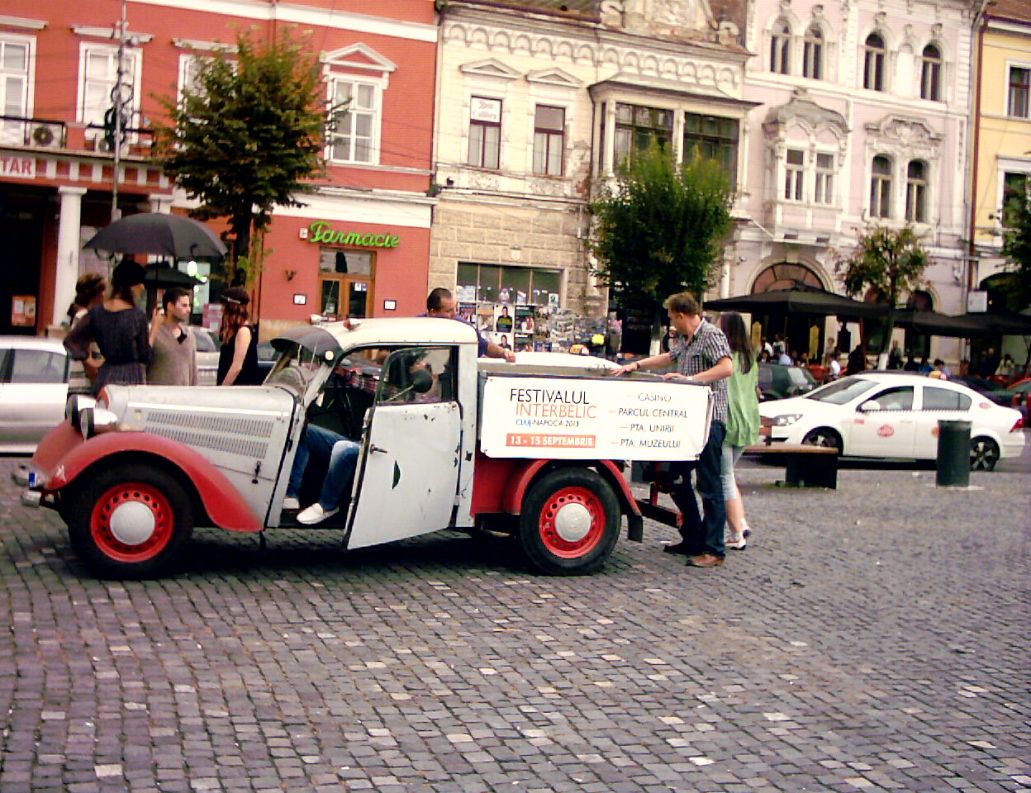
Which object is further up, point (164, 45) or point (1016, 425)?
point (164, 45)

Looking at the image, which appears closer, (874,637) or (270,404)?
(874,637)

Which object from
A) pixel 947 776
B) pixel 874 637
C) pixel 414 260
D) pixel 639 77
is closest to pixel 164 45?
pixel 414 260

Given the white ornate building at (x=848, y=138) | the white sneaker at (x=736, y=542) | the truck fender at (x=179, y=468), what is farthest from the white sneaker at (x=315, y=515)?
the white ornate building at (x=848, y=138)

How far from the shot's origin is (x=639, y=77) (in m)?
38.9

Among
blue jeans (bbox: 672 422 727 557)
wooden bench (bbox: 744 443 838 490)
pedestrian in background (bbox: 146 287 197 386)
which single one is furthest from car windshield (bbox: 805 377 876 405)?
pedestrian in background (bbox: 146 287 197 386)

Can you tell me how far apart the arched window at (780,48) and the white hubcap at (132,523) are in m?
36.2

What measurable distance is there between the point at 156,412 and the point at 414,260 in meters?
28.2

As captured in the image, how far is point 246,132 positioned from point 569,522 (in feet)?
70.5

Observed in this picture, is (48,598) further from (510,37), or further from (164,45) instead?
(510,37)

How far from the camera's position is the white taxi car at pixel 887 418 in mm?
20125

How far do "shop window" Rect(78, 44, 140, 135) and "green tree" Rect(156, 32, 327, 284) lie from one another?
11.3 ft

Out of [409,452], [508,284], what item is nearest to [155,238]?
[409,452]

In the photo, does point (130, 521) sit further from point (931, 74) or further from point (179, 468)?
point (931, 74)

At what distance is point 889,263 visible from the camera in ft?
127
